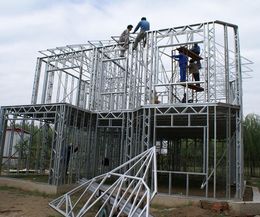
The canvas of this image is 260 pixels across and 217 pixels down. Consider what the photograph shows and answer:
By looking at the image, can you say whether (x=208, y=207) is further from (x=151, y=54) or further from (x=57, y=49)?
(x=57, y=49)

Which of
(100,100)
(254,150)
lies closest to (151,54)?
(100,100)

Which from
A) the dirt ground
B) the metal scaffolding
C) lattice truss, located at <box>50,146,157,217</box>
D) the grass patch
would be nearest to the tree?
the metal scaffolding

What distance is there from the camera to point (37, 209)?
8.42 m

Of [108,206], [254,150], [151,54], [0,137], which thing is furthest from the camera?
[254,150]

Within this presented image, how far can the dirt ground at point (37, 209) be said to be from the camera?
7.82 m

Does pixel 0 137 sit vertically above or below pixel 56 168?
above

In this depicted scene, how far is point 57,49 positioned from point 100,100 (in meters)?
4.94

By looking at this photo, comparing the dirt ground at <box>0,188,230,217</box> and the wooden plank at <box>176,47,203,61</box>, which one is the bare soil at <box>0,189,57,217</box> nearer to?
the dirt ground at <box>0,188,230,217</box>


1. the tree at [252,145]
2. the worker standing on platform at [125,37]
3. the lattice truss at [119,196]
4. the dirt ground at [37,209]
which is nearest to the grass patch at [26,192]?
the dirt ground at [37,209]

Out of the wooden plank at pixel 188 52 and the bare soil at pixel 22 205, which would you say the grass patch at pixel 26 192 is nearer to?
the bare soil at pixel 22 205

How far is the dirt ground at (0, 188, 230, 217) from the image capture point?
7816 millimetres

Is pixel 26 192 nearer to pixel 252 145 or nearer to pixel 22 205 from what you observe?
pixel 22 205

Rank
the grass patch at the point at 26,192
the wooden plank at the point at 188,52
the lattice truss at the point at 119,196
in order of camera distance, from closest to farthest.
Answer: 1. the lattice truss at the point at 119,196
2. the grass patch at the point at 26,192
3. the wooden plank at the point at 188,52

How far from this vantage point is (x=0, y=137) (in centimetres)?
1322
